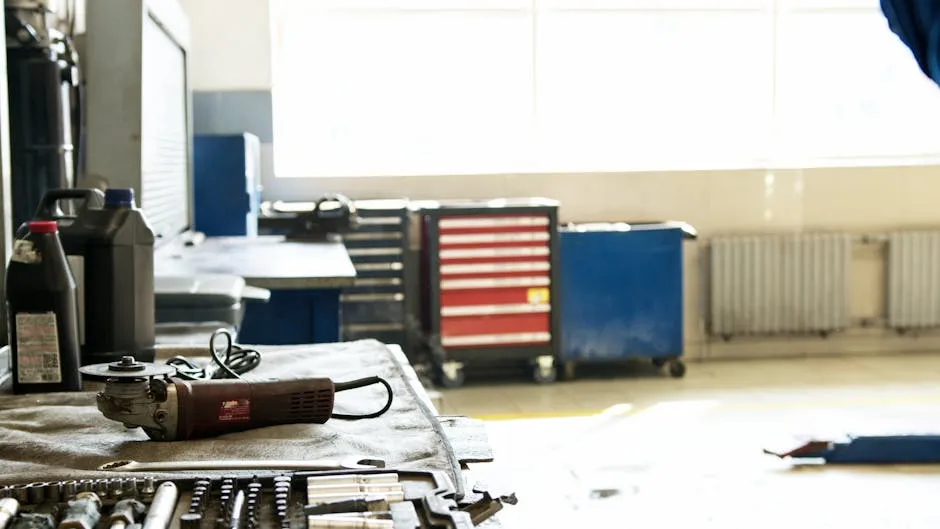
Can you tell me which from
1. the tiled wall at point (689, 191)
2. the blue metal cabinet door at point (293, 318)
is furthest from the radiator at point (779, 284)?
the blue metal cabinet door at point (293, 318)

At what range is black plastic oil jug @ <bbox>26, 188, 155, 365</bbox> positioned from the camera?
6.07ft

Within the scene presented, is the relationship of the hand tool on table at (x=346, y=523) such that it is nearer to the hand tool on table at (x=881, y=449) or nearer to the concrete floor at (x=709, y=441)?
the concrete floor at (x=709, y=441)

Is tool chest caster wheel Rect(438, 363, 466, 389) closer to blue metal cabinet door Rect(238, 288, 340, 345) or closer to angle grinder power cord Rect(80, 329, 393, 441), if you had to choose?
blue metal cabinet door Rect(238, 288, 340, 345)

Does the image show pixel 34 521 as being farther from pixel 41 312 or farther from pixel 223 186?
pixel 223 186

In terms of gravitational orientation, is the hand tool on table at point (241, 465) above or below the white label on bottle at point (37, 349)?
below

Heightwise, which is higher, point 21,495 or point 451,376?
point 21,495

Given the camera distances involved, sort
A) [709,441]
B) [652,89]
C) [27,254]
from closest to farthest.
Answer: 1. [27,254]
2. [709,441]
3. [652,89]

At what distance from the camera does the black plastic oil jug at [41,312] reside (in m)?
1.68

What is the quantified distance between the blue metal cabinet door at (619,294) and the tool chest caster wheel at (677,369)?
3.1 inches

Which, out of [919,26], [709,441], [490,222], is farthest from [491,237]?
[919,26]

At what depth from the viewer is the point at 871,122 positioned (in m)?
6.57

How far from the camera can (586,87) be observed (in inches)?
247

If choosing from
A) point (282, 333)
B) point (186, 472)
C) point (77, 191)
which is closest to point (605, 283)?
point (282, 333)

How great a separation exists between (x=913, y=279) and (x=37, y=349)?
566 centimetres
